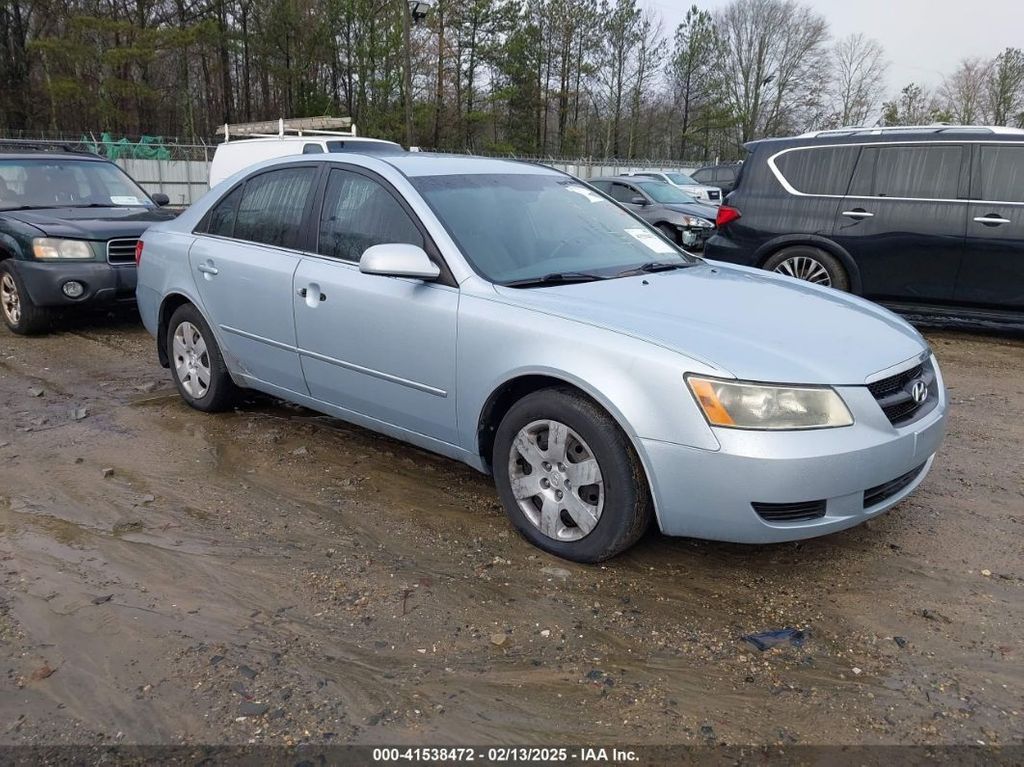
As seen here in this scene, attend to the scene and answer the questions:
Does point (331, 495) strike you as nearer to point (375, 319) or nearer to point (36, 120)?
point (375, 319)

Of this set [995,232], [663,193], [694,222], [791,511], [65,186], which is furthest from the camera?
[663,193]

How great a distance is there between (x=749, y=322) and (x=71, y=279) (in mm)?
6454

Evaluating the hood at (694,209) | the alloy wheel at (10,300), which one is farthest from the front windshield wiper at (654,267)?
the hood at (694,209)

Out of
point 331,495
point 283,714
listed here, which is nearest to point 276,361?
point 331,495

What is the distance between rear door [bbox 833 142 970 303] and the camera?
7254mm

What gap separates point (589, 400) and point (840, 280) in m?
5.43

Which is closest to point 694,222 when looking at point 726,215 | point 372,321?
point 726,215

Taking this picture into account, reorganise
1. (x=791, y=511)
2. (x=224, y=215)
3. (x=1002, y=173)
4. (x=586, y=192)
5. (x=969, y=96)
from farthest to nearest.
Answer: (x=969, y=96), (x=1002, y=173), (x=224, y=215), (x=586, y=192), (x=791, y=511)

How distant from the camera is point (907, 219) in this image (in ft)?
24.3

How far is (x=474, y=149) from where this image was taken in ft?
161

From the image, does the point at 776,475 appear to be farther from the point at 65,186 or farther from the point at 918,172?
the point at 65,186

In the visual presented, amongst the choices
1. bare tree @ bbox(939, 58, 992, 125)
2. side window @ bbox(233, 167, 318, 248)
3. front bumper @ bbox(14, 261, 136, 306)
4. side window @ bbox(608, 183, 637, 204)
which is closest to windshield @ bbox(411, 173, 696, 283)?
side window @ bbox(233, 167, 318, 248)

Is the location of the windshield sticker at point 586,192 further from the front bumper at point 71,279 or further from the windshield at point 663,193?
the windshield at point 663,193

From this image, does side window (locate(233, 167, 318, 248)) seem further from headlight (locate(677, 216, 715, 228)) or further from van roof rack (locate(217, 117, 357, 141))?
van roof rack (locate(217, 117, 357, 141))
